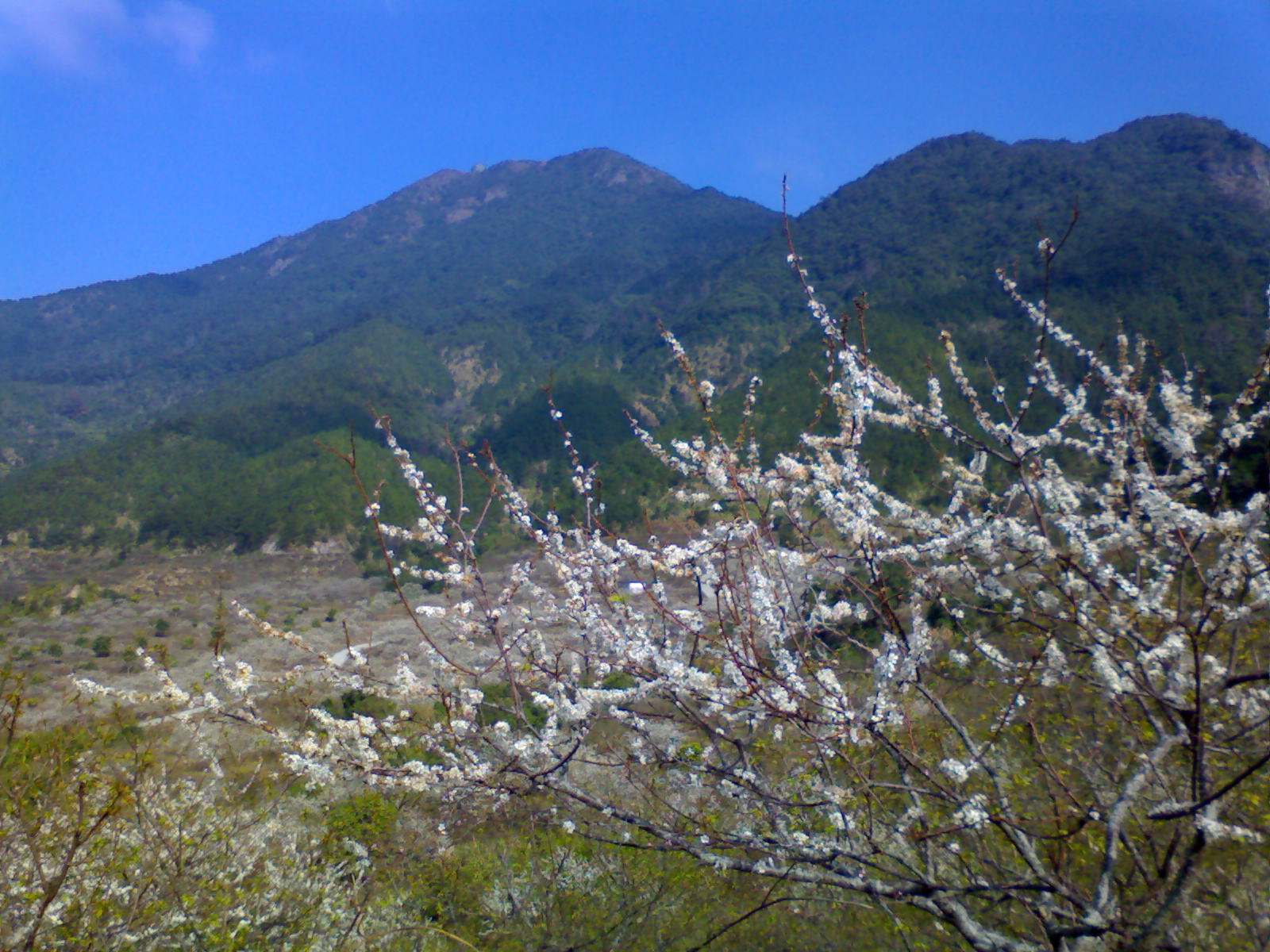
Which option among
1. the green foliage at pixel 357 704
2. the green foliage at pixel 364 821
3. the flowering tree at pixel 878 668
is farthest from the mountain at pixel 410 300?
the flowering tree at pixel 878 668

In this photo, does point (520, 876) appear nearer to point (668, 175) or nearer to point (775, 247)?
point (775, 247)

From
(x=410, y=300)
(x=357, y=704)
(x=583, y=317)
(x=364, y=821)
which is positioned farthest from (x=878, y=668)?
(x=410, y=300)

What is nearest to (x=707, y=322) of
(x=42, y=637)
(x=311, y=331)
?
(x=42, y=637)

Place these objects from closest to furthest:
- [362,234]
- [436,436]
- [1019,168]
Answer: [436,436]
[1019,168]
[362,234]

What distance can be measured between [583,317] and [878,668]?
4365 inches

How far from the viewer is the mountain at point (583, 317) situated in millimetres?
48469

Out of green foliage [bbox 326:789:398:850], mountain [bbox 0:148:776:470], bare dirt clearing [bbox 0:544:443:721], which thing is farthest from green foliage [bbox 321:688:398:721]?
mountain [bbox 0:148:776:470]

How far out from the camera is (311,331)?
4656 inches

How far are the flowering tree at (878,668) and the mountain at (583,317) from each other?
10.5 meters

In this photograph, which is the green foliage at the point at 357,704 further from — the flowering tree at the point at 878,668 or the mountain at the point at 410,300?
the mountain at the point at 410,300

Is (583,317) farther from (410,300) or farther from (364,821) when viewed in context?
(364,821)

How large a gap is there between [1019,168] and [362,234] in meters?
126

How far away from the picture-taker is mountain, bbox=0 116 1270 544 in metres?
48.5

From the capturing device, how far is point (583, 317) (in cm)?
11056
